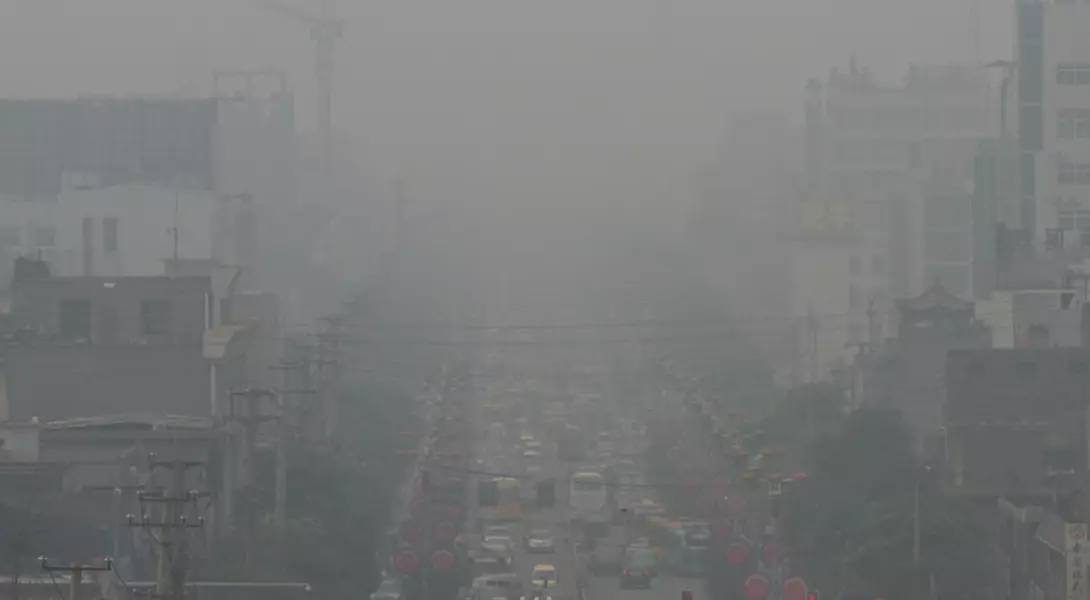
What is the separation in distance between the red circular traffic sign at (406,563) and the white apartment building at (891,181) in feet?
58.1

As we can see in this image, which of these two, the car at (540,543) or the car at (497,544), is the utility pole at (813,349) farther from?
the car at (497,544)

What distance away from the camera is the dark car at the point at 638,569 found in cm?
2028

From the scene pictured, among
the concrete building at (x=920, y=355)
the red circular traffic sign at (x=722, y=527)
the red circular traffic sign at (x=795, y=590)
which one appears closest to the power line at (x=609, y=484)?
the concrete building at (x=920, y=355)

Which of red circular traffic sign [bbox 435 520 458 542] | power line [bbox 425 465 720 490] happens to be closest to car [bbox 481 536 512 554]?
red circular traffic sign [bbox 435 520 458 542]

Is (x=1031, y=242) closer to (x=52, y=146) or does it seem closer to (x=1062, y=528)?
(x=1062, y=528)

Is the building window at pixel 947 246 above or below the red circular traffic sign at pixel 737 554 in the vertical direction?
above

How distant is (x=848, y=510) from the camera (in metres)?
19.9

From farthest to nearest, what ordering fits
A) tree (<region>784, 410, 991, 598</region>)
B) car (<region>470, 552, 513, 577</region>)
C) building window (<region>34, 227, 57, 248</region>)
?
building window (<region>34, 227, 57, 248</region>)
car (<region>470, 552, 513, 577</region>)
tree (<region>784, 410, 991, 598</region>)

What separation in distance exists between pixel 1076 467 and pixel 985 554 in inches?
190

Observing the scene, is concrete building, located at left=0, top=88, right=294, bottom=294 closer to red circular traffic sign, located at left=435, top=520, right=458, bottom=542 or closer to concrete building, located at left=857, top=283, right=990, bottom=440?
concrete building, located at left=857, top=283, right=990, bottom=440

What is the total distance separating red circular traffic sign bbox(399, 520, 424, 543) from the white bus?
3733 mm

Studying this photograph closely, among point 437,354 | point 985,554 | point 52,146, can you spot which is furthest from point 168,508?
point 52,146

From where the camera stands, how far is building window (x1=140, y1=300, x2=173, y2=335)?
78.9 feet

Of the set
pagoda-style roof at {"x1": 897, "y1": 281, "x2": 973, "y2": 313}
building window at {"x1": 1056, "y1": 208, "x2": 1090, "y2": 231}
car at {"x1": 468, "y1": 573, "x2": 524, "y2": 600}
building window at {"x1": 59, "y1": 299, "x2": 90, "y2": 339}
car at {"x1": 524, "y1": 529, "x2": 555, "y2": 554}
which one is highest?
building window at {"x1": 1056, "y1": 208, "x2": 1090, "y2": 231}
